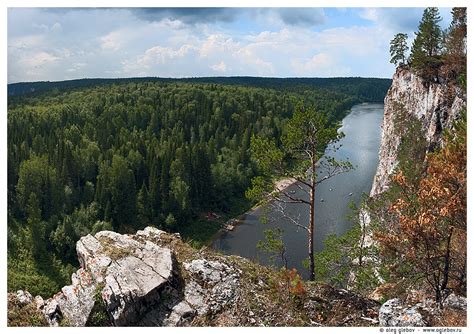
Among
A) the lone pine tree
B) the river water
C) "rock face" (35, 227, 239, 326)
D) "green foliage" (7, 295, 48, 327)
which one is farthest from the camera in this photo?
the river water

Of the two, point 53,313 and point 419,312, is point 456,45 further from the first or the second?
point 53,313

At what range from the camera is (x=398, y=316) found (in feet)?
37.1

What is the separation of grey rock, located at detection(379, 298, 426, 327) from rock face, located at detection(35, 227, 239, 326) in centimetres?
441

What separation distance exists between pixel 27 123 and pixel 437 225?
277 ft

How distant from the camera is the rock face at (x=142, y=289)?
12.0 meters

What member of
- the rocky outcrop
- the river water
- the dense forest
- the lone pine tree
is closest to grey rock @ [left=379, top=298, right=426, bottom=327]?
the rocky outcrop

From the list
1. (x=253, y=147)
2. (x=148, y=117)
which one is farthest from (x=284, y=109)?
(x=253, y=147)

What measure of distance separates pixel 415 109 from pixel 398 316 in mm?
32461

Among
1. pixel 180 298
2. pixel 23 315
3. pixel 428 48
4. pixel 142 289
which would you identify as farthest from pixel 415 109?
pixel 23 315

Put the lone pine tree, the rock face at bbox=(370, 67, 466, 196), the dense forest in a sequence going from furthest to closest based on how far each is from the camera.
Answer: the dense forest → the rock face at bbox=(370, 67, 466, 196) → the lone pine tree

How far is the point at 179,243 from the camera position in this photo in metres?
15.5

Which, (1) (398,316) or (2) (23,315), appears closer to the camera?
(1) (398,316)

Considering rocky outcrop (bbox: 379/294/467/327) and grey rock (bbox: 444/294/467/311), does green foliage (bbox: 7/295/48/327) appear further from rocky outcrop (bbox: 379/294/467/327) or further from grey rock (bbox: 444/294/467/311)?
grey rock (bbox: 444/294/467/311)

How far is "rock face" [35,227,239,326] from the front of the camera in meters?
12.0
